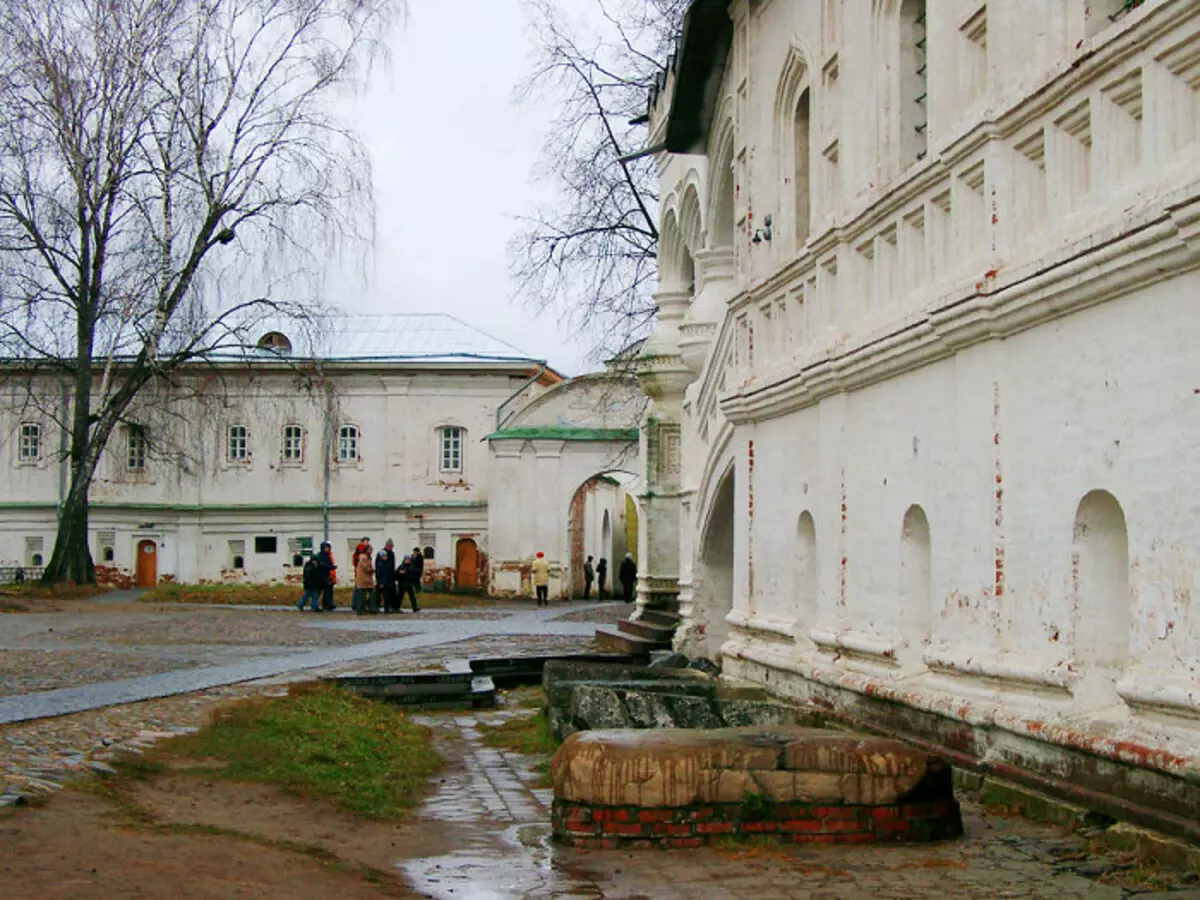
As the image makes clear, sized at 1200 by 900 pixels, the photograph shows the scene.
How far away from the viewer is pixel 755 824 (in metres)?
7.74

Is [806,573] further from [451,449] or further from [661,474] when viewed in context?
[451,449]

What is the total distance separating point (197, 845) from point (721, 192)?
1372cm

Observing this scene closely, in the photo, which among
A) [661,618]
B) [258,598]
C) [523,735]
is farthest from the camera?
[258,598]

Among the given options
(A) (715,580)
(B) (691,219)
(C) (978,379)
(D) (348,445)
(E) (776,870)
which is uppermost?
(B) (691,219)

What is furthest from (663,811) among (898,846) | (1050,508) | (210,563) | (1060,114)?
(210,563)

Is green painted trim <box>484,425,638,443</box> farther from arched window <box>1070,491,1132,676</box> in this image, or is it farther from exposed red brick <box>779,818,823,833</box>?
exposed red brick <box>779,818,823,833</box>

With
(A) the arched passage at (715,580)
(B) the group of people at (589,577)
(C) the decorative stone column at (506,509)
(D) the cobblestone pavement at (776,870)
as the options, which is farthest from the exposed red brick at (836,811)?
(C) the decorative stone column at (506,509)

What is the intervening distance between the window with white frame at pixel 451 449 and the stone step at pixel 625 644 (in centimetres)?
2764

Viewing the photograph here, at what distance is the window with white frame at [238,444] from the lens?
5103 cm

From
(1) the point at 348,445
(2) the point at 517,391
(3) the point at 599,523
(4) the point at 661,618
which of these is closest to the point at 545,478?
(2) the point at 517,391

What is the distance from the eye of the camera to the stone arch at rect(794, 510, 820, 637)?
13.3 m

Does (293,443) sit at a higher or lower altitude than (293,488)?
higher

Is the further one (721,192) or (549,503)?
(549,503)

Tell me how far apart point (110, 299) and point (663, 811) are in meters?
29.1
